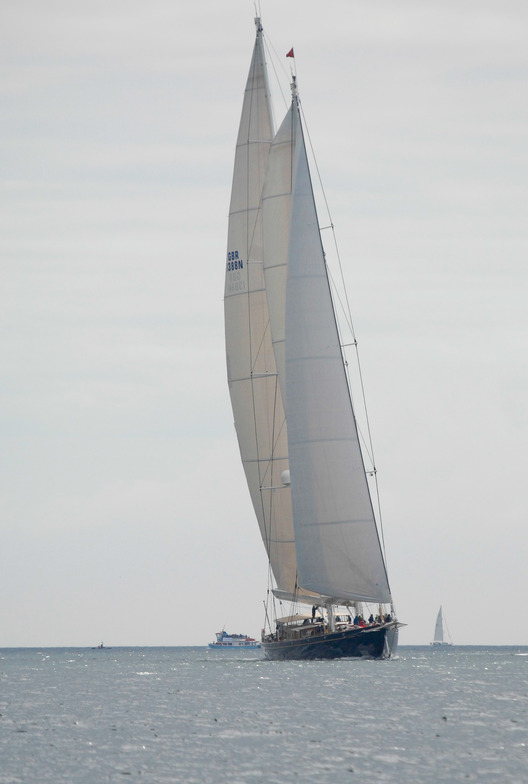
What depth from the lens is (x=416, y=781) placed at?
3023cm

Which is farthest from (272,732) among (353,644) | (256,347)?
(256,347)

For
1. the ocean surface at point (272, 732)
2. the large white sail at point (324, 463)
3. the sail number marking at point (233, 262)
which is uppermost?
the sail number marking at point (233, 262)

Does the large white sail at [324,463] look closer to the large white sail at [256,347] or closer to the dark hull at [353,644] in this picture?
the dark hull at [353,644]

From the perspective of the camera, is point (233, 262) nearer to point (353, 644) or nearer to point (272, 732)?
point (353, 644)

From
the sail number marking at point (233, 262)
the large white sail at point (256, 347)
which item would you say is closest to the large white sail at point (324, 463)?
the large white sail at point (256, 347)

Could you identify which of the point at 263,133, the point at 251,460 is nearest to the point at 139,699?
the point at 251,460

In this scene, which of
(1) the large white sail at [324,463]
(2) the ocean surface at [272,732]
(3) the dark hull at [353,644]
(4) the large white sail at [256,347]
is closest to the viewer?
(2) the ocean surface at [272,732]

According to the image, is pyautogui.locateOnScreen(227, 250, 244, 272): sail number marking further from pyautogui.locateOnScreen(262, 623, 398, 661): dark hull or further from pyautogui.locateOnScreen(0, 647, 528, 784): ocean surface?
pyautogui.locateOnScreen(0, 647, 528, 784): ocean surface

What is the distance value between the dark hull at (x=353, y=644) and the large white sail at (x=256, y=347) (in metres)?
8.09

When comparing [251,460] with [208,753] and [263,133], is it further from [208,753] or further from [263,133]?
[208,753]

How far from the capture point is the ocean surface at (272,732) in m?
31.8

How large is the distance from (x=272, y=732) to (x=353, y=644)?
984 inches

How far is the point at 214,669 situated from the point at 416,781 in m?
52.7

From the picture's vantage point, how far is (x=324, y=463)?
63.9 meters
